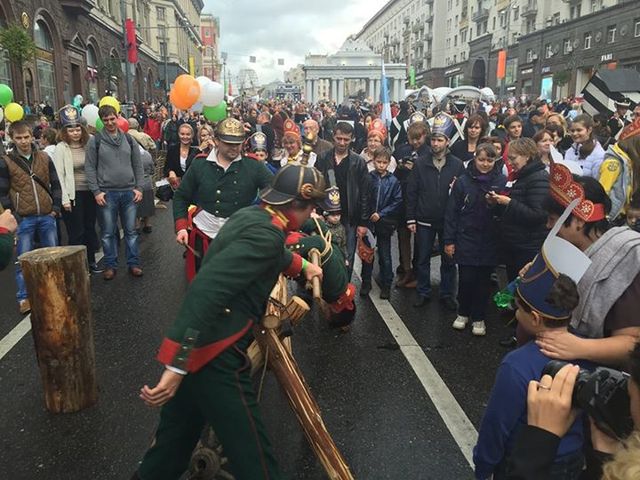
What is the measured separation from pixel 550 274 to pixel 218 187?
3222mm

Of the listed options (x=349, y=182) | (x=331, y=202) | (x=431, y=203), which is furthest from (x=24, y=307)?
(x=431, y=203)

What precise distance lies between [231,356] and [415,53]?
104 metres

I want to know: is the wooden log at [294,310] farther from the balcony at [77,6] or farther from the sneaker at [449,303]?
the balcony at [77,6]

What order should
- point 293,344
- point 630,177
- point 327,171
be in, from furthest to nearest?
point 327,171, point 293,344, point 630,177

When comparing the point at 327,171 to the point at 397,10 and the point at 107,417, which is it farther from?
the point at 397,10

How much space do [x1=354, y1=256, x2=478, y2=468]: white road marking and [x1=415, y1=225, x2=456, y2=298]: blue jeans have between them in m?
0.47

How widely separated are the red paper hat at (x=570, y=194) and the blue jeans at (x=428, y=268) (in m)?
3.04

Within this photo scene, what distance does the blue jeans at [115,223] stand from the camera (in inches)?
263

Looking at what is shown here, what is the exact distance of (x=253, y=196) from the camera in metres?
Answer: 4.75

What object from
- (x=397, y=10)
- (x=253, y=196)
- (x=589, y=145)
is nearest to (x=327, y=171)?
(x=253, y=196)

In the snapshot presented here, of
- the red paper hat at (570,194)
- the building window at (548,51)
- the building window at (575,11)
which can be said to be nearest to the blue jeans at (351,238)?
the red paper hat at (570,194)

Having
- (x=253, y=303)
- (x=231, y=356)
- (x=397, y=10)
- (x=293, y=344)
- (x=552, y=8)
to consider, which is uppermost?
(x=397, y=10)

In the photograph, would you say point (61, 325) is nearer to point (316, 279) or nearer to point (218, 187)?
point (218, 187)

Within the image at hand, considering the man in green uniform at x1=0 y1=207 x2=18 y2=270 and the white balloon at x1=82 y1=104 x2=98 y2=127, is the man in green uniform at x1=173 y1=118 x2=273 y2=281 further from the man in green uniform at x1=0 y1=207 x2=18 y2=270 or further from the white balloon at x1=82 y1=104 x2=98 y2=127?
the white balloon at x1=82 y1=104 x2=98 y2=127
